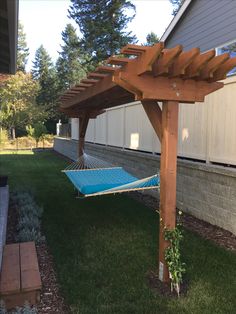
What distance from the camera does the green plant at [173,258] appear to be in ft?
11.0

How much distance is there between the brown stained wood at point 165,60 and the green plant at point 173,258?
4.98ft

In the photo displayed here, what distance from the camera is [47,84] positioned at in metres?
43.6

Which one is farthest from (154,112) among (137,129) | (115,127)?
(115,127)

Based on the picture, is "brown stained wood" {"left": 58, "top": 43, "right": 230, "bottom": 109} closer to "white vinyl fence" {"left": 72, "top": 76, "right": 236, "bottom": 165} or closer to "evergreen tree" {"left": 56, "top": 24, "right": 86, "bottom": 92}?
"white vinyl fence" {"left": 72, "top": 76, "right": 236, "bottom": 165}

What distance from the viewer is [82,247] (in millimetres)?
4602

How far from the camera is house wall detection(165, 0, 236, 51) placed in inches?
300

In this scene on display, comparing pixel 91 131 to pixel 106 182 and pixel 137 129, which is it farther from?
pixel 106 182

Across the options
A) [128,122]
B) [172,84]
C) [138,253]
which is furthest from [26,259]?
[128,122]

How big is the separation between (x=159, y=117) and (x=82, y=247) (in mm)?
2011

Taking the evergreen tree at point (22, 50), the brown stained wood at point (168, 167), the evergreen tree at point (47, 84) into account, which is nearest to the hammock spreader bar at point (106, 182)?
the brown stained wood at point (168, 167)

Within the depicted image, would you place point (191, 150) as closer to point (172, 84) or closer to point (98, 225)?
point (98, 225)

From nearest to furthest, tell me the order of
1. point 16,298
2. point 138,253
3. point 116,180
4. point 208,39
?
1. point 16,298
2. point 138,253
3. point 116,180
4. point 208,39

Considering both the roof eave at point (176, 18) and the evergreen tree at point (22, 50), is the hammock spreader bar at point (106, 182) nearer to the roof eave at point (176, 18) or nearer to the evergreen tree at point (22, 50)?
the roof eave at point (176, 18)

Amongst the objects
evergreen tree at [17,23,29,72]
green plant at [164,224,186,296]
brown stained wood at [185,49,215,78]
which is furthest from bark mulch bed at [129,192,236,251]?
evergreen tree at [17,23,29,72]
